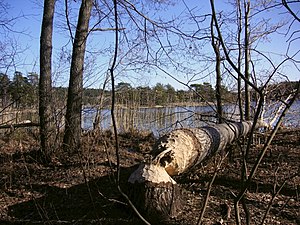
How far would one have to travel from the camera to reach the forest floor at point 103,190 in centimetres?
289

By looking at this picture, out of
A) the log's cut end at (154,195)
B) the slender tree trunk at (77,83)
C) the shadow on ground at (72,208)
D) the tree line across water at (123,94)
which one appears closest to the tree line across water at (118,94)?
the tree line across water at (123,94)

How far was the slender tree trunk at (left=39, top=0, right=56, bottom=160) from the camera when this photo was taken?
5602mm

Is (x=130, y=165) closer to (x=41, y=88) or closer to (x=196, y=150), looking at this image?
(x=196, y=150)

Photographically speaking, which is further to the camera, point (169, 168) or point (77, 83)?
point (77, 83)

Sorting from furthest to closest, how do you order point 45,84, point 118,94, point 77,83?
point 118,94 → point 77,83 → point 45,84

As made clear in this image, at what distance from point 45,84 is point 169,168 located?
3344 millimetres

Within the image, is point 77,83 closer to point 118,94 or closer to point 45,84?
point 45,84

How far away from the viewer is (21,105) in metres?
7.48

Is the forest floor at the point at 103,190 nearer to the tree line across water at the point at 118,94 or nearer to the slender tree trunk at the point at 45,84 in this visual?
the slender tree trunk at the point at 45,84

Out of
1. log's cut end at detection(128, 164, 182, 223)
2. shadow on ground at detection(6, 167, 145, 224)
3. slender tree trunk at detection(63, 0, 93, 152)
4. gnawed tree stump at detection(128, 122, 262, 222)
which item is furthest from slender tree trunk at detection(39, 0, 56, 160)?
log's cut end at detection(128, 164, 182, 223)

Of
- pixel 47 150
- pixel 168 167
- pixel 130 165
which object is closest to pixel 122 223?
pixel 168 167

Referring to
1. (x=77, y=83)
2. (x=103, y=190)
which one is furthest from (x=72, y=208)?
(x=77, y=83)

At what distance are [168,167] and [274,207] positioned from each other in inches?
46.5

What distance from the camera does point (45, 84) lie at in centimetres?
565
